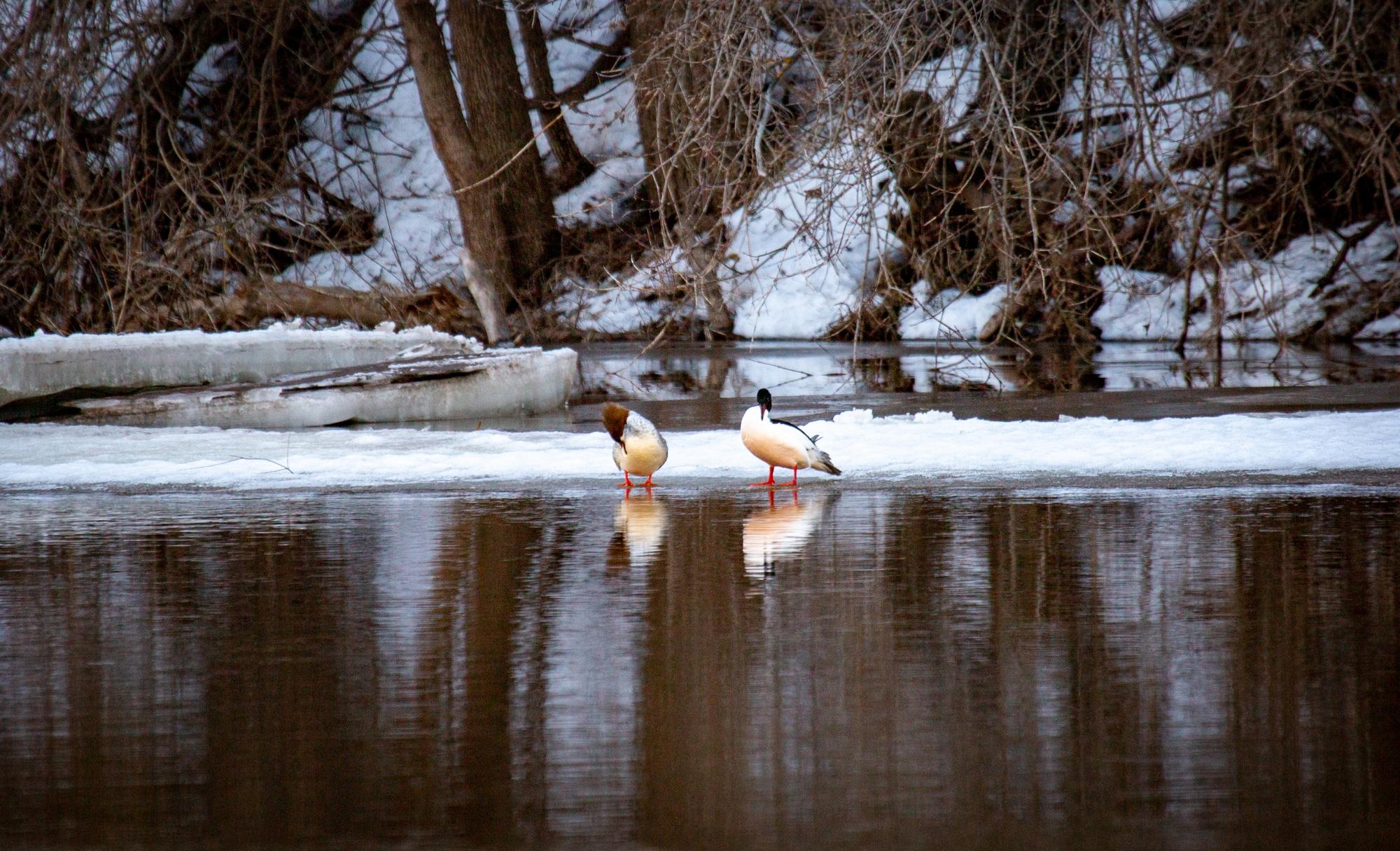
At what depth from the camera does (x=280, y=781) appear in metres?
2.79

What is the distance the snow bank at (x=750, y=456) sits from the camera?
272 inches

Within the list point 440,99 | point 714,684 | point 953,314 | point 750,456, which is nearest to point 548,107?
point 440,99

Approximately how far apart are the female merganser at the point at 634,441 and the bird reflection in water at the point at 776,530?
520 mm

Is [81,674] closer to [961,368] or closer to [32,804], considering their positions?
[32,804]

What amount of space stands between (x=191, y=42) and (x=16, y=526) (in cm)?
1540

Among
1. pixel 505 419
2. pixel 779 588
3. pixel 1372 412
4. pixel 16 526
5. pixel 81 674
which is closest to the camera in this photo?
pixel 81 674

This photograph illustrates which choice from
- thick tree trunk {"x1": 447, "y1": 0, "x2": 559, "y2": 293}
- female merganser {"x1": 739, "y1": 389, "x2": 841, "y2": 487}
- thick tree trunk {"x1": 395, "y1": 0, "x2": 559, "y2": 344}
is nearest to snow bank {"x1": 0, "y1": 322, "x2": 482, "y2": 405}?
thick tree trunk {"x1": 395, "y1": 0, "x2": 559, "y2": 344}

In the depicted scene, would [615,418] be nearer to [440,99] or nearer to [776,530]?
[776,530]

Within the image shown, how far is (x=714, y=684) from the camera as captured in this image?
335 centimetres

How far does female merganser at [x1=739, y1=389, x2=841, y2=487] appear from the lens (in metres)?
6.36

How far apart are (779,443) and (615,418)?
0.69m

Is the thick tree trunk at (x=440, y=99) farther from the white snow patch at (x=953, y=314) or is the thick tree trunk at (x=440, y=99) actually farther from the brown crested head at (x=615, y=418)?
the brown crested head at (x=615, y=418)

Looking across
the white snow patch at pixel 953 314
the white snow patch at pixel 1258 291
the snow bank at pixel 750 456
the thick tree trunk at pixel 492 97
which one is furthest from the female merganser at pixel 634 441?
the thick tree trunk at pixel 492 97

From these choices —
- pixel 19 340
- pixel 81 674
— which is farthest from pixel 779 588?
pixel 19 340
